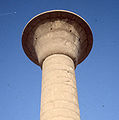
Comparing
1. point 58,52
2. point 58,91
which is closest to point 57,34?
point 58,52

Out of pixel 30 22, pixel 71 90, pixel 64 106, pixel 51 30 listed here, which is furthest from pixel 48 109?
pixel 30 22

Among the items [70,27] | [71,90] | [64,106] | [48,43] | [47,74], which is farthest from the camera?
[70,27]

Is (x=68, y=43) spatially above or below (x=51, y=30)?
below

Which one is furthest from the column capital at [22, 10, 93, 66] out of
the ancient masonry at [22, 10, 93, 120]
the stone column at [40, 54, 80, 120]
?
the stone column at [40, 54, 80, 120]

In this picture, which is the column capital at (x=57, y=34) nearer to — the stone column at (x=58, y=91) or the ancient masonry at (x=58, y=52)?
the ancient masonry at (x=58, y=52)

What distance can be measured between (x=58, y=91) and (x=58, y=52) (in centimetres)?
170

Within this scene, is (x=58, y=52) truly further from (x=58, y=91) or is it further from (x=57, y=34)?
(x=58, y=91)

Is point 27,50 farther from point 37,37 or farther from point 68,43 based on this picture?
point 68,43

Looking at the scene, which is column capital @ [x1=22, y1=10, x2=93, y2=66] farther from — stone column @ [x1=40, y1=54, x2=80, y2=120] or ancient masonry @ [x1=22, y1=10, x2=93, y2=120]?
stone column @ [x1=40, y1=54, x2=80, y2=120]

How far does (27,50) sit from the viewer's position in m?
8.19

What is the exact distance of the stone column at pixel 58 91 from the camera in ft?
15.4

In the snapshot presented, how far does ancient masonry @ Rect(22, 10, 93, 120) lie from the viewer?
16.0ft

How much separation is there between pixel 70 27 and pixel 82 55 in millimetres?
1629

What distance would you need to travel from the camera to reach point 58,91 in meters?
5.05
